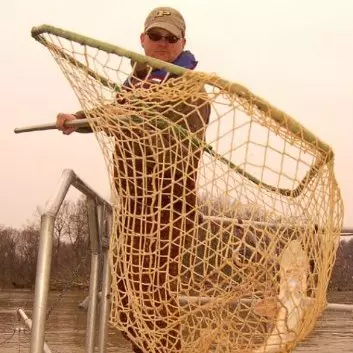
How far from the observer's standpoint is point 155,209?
8.40 feet

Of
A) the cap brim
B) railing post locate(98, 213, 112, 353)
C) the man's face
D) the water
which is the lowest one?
the water

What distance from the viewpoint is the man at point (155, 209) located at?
8.02 ft

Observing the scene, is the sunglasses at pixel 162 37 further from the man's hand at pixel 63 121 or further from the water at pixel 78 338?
the water at pixel 78 338

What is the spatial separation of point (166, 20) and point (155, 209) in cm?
83

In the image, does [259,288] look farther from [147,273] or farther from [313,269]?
[147,273]

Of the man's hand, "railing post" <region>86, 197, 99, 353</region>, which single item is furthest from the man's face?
"railing post" <region>86, 197, 99, 353</region>

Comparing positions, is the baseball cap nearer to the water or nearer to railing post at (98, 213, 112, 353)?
railing post at (98, 213, 112, 353)

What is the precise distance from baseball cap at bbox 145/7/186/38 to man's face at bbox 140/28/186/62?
0.09ft

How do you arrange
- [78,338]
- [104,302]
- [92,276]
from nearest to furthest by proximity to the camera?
[92,276], [104,302], [78,338]

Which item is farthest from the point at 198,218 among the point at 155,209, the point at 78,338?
the point at 78,338

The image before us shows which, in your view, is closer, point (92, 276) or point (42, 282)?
point (42, 282)

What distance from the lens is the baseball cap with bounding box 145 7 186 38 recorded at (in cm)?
287

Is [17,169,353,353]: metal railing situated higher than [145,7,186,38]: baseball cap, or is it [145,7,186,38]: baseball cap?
[145,7,186,38]: baseball cap

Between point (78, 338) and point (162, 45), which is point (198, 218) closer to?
point (162, 45)
